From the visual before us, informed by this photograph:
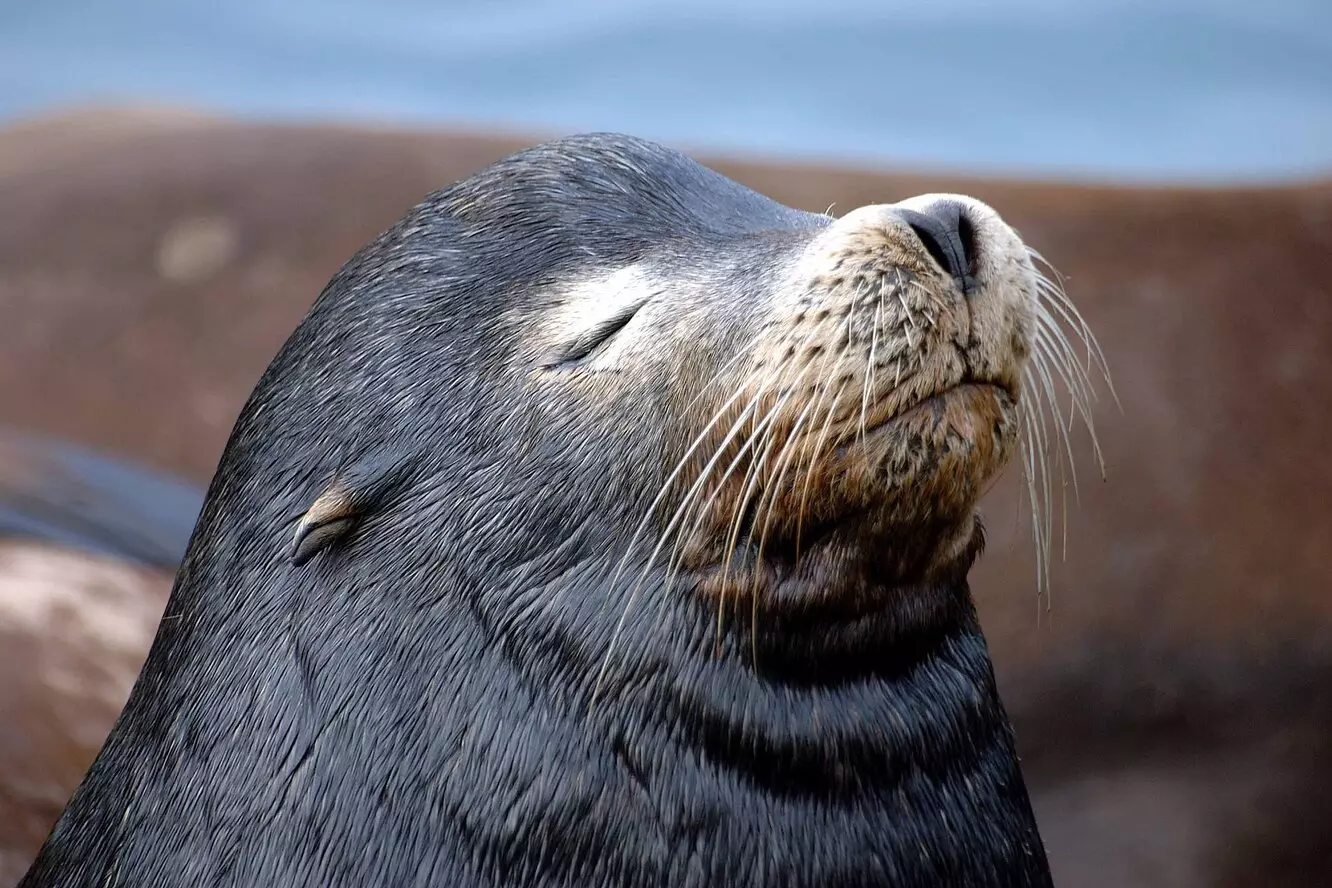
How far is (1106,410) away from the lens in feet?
12.8

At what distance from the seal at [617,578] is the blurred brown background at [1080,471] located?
4.50 ft

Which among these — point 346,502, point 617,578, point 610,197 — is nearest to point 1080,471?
point 610,197

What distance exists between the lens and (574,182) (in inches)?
81.5

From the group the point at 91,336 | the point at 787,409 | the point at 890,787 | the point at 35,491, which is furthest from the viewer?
the point at 91,336

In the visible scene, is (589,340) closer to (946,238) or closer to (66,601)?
(946,238)

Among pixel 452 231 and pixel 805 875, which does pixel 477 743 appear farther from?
pixel 452 231

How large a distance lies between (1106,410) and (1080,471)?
0.18 m

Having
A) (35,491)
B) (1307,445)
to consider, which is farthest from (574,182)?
(1307,445)

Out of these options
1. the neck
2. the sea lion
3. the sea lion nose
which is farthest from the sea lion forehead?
the sea lion

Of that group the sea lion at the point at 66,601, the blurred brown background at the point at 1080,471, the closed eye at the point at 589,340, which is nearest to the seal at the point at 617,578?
the closed eye at the point at 589,340

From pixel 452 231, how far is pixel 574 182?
0.17 meters

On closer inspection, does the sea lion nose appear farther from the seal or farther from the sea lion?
the sea lion

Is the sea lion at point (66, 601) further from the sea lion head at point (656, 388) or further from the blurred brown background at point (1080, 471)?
the sea lion head at point (656, 388)

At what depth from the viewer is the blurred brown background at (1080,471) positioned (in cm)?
361
